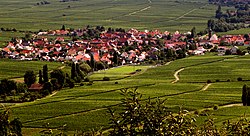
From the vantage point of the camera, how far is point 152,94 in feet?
165

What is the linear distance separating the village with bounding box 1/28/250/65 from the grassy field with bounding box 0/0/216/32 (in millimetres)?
11048

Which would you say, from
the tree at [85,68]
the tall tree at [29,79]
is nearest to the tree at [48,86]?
the tall tree at [29,79]

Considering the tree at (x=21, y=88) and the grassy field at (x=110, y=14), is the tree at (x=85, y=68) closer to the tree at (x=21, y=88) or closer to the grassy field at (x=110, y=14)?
the tree at (x=21, y=88)

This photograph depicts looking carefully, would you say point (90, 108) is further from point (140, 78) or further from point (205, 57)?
point (205, 57)

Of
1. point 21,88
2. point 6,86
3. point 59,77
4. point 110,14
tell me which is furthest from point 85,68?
point 110,14

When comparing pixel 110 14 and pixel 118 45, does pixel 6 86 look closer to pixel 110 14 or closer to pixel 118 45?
pixel 118 45

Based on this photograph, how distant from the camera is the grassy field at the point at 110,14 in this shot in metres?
121

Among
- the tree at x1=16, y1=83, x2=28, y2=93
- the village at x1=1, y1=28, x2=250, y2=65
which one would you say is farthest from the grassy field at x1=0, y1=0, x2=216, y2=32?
the tree at x1=16, y1=83, x2=28, y2=93

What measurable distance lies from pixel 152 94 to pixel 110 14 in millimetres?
91584

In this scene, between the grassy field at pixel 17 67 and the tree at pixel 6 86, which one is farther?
the grassy field at pixel 17 67

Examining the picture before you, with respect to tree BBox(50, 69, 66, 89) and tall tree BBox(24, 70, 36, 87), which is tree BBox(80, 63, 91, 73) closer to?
tree BBox(50, 69, 66, 89)

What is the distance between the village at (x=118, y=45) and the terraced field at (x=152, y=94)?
10.9 metres

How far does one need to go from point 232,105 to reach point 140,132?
35.0 meters

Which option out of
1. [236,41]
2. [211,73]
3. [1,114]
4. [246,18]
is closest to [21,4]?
[246,18]
